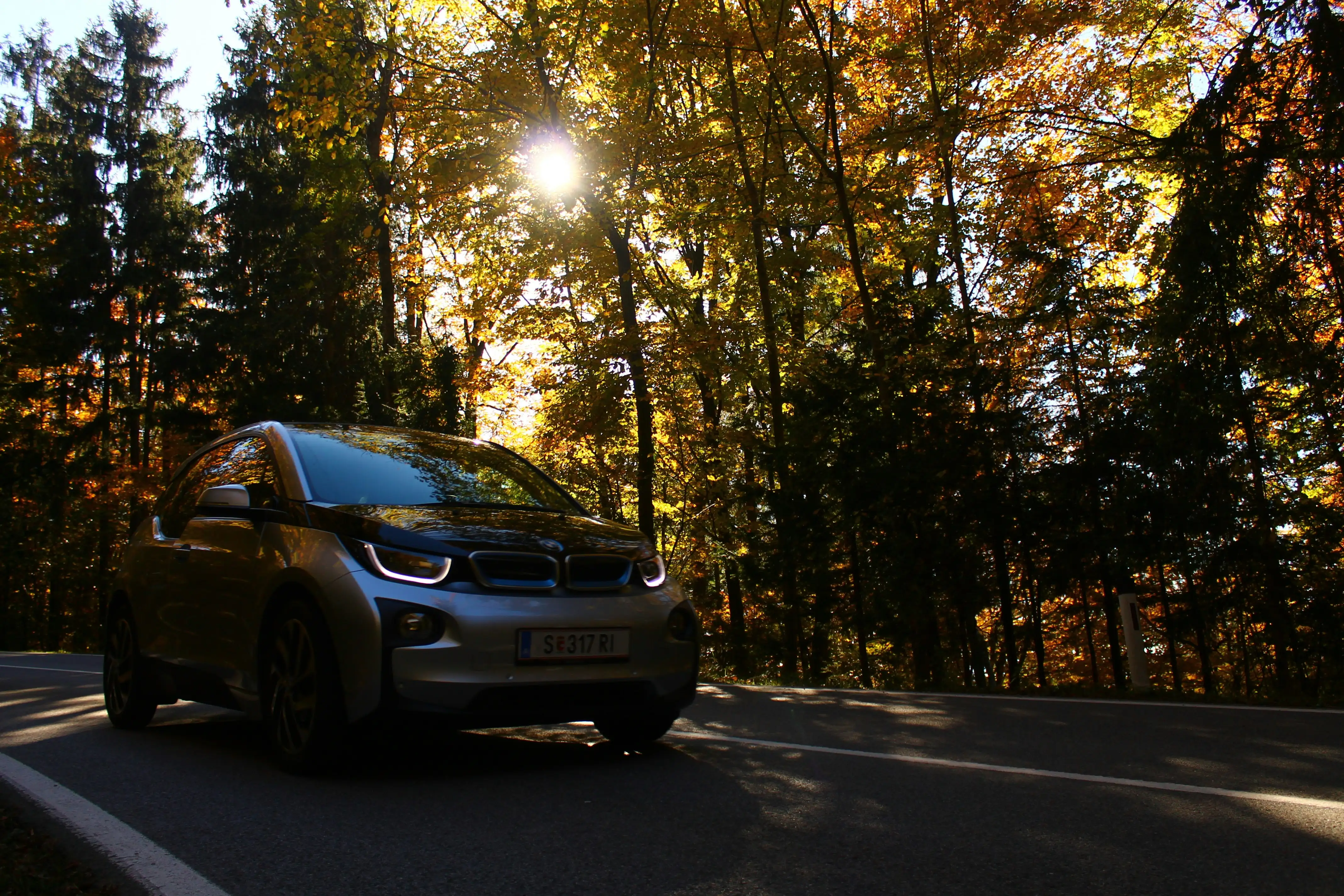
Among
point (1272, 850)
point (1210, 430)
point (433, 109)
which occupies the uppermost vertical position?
point (433, 109)

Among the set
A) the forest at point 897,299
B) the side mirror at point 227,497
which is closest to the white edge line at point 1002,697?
the forest at point 897,299

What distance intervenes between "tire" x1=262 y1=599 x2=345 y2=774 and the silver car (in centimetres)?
1

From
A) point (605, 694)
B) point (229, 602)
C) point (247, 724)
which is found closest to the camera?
point (605, 694)

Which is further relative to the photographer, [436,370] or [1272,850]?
[436,370]

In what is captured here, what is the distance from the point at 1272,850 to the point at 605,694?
2.83 m

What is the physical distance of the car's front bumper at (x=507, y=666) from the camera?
4.80 m

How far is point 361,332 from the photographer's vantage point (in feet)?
101

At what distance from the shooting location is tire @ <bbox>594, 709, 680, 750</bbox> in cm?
577

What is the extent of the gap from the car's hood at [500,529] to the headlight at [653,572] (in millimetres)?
71

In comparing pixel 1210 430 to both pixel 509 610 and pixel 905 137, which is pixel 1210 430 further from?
pixel 509 610

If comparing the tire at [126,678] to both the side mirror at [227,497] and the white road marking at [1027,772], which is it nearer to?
the side mirror at [227,497]

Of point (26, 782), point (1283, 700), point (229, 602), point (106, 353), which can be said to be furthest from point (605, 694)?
point (106, 353)

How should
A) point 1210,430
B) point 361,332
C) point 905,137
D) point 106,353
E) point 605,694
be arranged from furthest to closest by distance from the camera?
point 106,353
point 361,332
point 905,137
point 1210,430
point 605,694

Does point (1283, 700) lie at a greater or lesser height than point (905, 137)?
lesser
